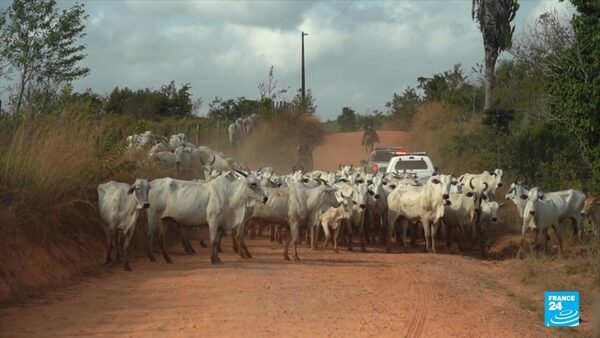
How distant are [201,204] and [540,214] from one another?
306 inches

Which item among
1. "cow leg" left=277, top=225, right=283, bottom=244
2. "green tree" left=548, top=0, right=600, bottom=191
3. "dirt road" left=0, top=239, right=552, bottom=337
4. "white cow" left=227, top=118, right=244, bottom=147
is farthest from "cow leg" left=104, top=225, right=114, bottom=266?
"white cow" left=227, top=118, right=244, bottom=147

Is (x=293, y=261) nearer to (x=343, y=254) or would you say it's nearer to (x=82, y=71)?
(x=343, y=254)

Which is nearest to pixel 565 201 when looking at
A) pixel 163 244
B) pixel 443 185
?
pixel 443 185

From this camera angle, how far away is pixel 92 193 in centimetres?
1447

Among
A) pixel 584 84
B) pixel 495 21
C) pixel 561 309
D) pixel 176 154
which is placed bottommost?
pixel 561 309

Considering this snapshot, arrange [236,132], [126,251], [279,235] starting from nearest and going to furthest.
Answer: [126,251], [279,235], [236,132]

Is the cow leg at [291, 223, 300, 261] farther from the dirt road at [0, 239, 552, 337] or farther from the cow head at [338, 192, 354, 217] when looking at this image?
the cow head at [338, 192, 354, 217]

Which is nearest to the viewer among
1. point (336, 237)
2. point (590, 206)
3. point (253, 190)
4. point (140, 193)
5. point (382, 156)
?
Answer: point (140, 193)

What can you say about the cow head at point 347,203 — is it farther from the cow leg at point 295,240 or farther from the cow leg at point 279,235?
the cow leg at point 295,240

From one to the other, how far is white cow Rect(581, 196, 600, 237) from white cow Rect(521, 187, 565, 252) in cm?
83

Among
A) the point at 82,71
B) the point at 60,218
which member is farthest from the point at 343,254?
the point at 82,71

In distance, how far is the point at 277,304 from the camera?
10266 millimetres

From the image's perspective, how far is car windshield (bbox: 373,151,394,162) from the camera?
27.4 metres

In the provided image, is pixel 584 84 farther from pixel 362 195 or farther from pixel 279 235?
pixel 279 235
